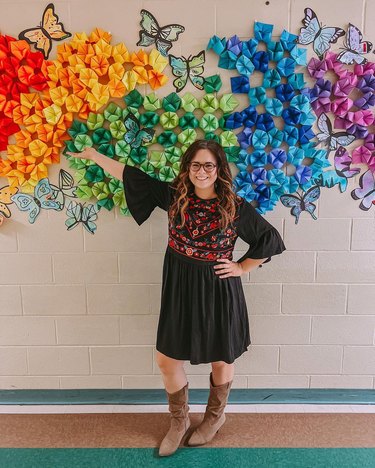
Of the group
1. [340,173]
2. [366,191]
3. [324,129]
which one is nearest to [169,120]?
[324,129]

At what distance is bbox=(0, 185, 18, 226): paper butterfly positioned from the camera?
7.23 feet

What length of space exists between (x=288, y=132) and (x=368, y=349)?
1.28 m

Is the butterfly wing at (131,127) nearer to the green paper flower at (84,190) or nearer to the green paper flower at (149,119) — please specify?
the green paper flower at (149,119)

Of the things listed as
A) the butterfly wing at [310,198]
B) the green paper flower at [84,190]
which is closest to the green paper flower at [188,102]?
the green paper flower at [84,190]

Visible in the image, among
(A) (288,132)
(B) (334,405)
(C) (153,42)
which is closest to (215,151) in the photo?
(A) (288,132)

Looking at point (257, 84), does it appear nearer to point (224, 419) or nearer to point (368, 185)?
point (368, 185)

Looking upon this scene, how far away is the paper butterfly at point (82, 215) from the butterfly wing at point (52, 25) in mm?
808

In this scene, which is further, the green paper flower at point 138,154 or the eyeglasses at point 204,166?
the green paper flower at point 138,154

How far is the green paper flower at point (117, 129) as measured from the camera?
2.09 m

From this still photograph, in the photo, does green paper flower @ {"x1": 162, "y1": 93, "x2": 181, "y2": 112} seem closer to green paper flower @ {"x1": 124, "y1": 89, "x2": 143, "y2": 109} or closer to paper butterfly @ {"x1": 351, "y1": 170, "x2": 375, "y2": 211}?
green paper flower @ {"x1": 124, "y1": 89, "x2": 143, "y2": 109}

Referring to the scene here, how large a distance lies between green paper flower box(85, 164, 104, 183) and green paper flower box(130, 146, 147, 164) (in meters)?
0.18

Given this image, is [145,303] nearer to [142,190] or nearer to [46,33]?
[142,190]

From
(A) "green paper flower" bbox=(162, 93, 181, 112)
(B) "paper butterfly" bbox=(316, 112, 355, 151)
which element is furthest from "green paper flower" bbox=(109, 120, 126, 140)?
(B) "paper butterfly" bbox=(316, 112, 355, 151)

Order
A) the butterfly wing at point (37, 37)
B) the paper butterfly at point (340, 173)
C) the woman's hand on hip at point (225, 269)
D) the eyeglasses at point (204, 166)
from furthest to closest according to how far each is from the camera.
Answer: the paper butterfly at point (340, 173)
the butterfly wing at point (37, 37)
the woman's hand on hip at point (225, 269)
the eyeglasses at point (204, 166)
